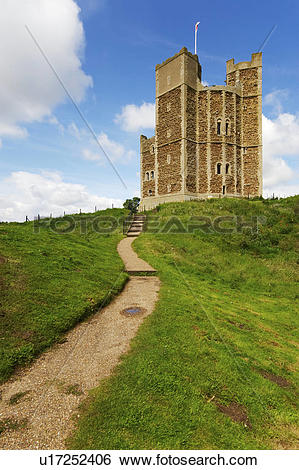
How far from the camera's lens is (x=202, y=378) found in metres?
5.03

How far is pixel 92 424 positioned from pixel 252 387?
11.7ft

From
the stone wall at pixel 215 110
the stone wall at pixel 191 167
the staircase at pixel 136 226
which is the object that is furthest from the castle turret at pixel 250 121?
the staircase at pixel 136 226

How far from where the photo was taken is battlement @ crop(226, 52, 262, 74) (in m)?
37.7

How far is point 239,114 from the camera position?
127ft

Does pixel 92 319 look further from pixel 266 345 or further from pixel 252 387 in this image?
pixel 266 345

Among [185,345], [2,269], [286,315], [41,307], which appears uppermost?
[2,269]

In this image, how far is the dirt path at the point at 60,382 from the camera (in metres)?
3.62

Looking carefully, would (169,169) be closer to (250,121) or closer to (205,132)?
(205,132)

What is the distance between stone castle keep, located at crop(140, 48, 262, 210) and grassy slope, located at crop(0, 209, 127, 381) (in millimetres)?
26104

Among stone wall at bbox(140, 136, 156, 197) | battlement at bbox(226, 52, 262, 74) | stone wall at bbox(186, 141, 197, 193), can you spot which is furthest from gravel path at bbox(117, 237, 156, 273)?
battlement at bbox(226, 52, 262, 74)

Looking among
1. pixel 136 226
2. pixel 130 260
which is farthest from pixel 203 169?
pixel 130 260

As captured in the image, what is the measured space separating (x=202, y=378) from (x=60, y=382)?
3044 mm

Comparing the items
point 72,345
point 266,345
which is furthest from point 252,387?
point 72,345

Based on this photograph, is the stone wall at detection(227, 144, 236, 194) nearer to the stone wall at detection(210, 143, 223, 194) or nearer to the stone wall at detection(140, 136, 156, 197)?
the stone wall at detection(210, 143, 223, 194)
